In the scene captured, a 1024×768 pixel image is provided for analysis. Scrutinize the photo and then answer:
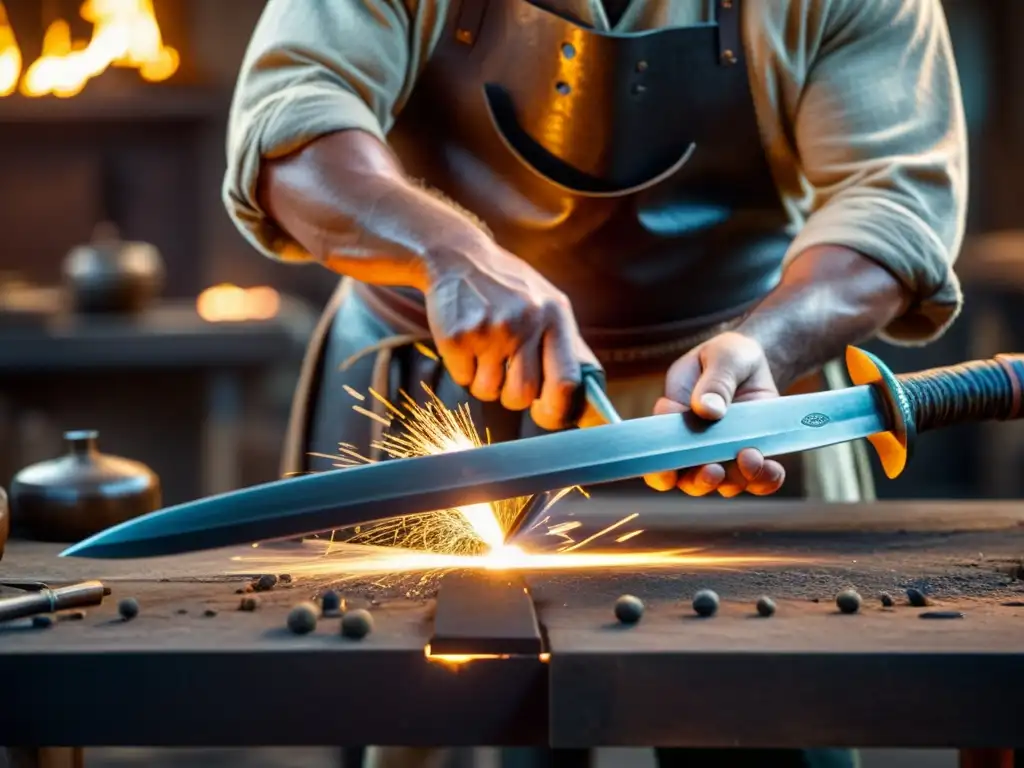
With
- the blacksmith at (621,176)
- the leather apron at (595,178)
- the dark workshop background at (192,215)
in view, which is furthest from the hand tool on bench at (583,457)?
the dark workshop background at (192,215)

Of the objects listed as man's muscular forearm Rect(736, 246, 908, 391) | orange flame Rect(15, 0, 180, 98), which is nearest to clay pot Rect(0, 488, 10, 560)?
man's muscular forearm Rect(736, 246, 908, 391)

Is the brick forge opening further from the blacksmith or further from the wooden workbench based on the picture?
the wooden workbench

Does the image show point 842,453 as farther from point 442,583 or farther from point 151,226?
point 151,226

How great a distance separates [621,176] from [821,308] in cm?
29

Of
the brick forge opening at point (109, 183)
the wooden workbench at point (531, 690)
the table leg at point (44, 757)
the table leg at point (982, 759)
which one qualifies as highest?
the brick forge opening at point (109, 183)

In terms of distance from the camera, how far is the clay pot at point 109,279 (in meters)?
3.62

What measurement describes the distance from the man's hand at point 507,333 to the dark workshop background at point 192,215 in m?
3.02

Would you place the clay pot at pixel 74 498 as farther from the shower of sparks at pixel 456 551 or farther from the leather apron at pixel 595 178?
the leather apron at pixel 595 178

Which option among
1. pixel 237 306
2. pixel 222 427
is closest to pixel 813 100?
pixel 222 427

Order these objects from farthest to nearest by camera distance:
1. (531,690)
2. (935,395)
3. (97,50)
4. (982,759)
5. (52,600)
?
(97,50), (935,395), (982,759), (52,600), (531,690)

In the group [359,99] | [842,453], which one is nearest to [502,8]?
[359,99]

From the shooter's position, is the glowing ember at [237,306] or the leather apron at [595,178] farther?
the glowing ember at [237,306]

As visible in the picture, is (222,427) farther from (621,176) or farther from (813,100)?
(813,100)

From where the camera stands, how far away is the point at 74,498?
1294mm
